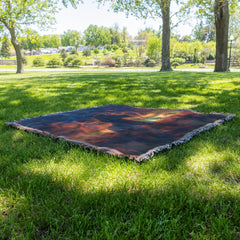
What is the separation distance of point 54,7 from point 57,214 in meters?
21.4

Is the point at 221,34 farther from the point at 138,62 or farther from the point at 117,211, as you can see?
the point at 138,62

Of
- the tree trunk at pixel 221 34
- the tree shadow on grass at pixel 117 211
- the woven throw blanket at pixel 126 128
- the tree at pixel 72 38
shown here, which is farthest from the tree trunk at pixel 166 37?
the tree at pixel 72 38

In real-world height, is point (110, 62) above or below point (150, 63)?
above

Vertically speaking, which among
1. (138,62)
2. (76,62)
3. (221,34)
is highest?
(221,34)

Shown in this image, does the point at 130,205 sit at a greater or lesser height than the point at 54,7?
lesser

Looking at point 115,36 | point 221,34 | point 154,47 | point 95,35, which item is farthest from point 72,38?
→ point 221,34

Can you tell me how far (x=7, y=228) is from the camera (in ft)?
4.57

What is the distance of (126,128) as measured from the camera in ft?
10.7

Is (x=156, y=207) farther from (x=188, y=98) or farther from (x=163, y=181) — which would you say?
(x=188, y=98)

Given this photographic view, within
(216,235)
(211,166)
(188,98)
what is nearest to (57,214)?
(216,235)

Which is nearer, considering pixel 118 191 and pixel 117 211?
pixel 117 211

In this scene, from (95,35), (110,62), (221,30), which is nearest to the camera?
(221,30)

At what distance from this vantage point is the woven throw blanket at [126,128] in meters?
2.56

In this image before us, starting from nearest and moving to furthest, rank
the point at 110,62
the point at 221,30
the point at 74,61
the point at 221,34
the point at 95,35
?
1. the point at 221,30
2. the point at 221,34
3. the point at 74,61
4. the point at 110,62
5. the point at 95,35
